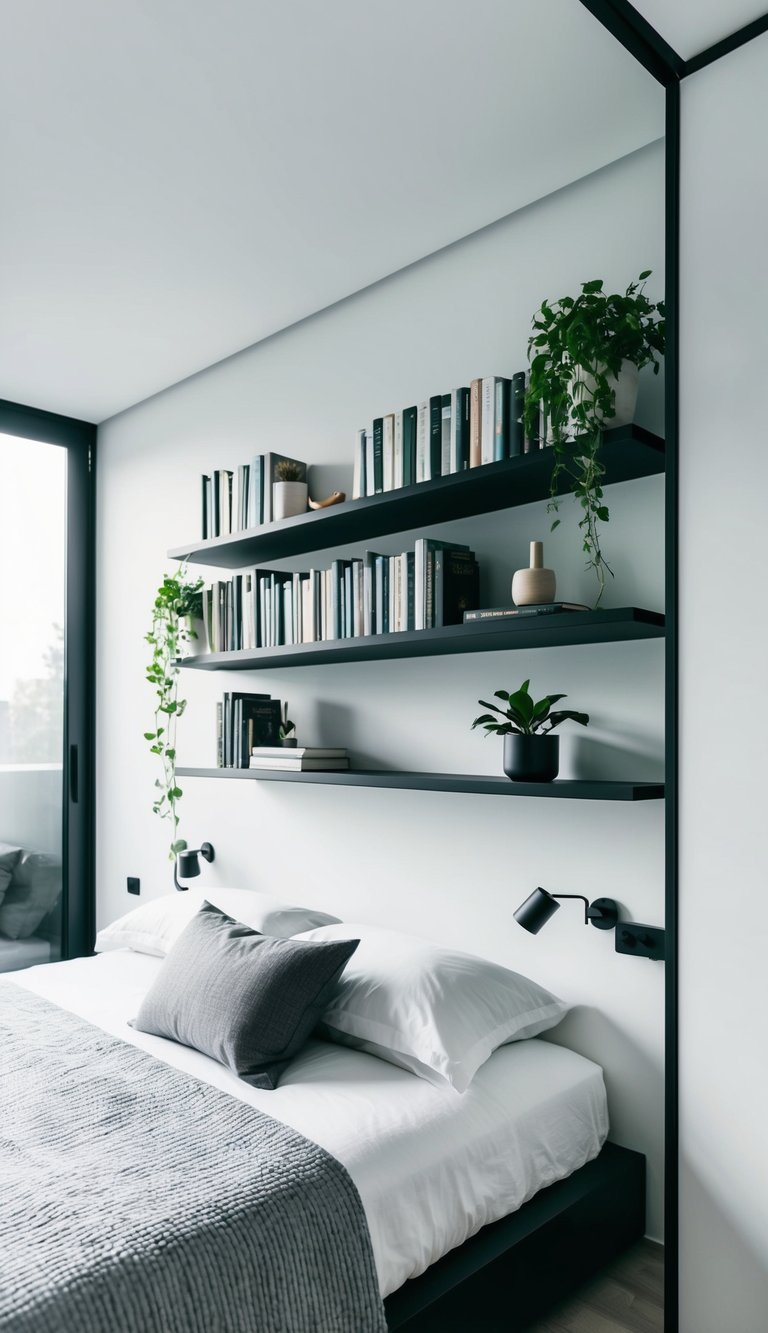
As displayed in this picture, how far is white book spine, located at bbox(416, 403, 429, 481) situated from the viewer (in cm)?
241

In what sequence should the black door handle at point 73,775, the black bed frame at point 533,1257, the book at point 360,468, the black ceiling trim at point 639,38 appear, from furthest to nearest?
the black door handle at point 73,775 → the book at point 360,468 → the black ceiling trim at point 639,38 → the black bed frame at point 533,1257

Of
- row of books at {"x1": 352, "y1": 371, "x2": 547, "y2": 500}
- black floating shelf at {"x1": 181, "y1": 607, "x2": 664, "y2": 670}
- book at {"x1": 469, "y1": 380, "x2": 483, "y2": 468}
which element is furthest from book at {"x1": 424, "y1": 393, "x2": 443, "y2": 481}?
black floating shelf at {"x1": 181, "y1": 607, "x2": 664, "y2": 670}

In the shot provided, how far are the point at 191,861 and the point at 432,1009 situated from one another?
61.5 inches

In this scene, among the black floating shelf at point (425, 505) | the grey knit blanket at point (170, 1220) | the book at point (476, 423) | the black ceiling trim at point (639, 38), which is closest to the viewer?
the grey knit blanket at point (170, 1220)

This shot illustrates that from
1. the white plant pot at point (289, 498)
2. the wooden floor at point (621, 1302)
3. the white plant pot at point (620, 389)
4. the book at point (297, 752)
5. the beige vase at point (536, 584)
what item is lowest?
the wooden floor at point (621, 1302)

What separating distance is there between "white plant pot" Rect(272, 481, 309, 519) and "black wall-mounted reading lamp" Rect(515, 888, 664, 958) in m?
1.37

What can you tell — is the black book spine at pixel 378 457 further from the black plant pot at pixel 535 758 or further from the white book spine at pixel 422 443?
the black plant pot at pixel 535 758

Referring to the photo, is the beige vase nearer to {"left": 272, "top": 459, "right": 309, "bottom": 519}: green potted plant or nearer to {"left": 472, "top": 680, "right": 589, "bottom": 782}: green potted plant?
{"left": 472, "top": 680, "right": 589, "bottom": 782}: green potted plant

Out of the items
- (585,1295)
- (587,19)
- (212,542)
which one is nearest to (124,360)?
(212,542)

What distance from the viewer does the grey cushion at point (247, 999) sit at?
1969 mm

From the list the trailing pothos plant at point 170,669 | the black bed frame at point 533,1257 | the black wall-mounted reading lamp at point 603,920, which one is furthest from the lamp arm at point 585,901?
the trailing pothos plant at point 170,669

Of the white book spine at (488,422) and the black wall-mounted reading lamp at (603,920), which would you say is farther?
the white book spine at (488,422)

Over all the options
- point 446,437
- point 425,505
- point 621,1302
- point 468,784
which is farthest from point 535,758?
point 621,1302

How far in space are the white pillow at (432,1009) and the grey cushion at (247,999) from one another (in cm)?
10
